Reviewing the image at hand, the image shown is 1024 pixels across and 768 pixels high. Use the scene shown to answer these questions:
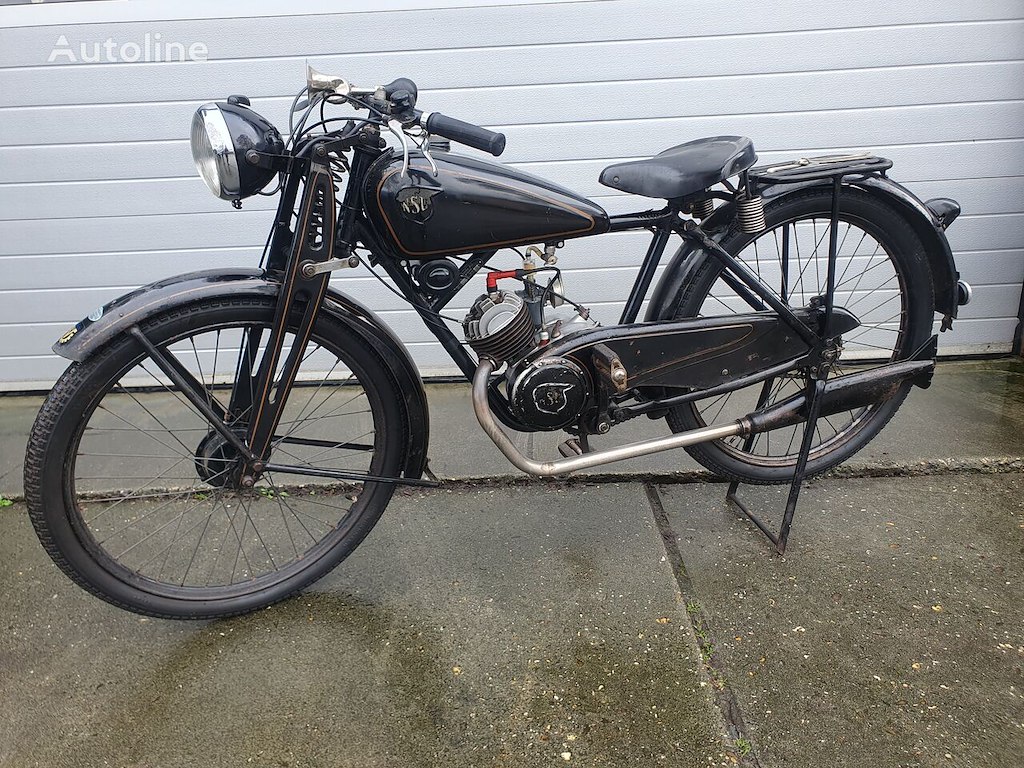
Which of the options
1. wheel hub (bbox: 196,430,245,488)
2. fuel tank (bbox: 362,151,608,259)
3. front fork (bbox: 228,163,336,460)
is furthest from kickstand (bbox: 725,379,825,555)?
wheel hub (bbox: 196,430,245,488)

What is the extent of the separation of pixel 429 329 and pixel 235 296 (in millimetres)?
589

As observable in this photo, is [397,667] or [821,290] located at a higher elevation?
[821,290]

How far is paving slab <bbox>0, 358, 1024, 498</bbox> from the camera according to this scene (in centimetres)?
289

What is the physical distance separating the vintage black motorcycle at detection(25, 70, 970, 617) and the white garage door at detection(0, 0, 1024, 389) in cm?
132

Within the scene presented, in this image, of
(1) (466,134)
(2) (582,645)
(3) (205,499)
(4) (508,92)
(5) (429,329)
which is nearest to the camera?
(1) (466,134)

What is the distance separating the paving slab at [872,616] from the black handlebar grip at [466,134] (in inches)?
54.7

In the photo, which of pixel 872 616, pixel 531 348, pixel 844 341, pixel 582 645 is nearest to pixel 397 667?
pixel 582 645

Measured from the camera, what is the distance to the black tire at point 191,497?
1.84 metres

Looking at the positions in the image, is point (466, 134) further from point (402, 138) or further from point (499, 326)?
point (499, 326)

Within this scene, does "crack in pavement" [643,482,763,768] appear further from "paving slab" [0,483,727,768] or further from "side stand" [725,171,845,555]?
"side stand" [725,171,845,555]

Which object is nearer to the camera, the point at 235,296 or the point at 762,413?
the point at 235,296

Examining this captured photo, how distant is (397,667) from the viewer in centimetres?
198

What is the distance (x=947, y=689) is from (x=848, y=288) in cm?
231

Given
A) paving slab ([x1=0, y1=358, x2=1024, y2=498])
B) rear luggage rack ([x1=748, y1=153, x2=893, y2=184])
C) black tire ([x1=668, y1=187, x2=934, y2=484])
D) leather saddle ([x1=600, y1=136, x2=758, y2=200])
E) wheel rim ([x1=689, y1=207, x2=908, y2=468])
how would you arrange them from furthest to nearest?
wheel rim ([x1=689, y1=207, x2=908, y2=468]) < paving slab ([x1=0, y1=358, x2=1024, y2=498]) < black tire ([x1=668, y1=187, x2=934, y2=484]) < rear luggage rack ([x1=748, y1=153, x2=893, y2=184]) < leather saddle ([x1=600, y1=136, x2=758, y2=200])
